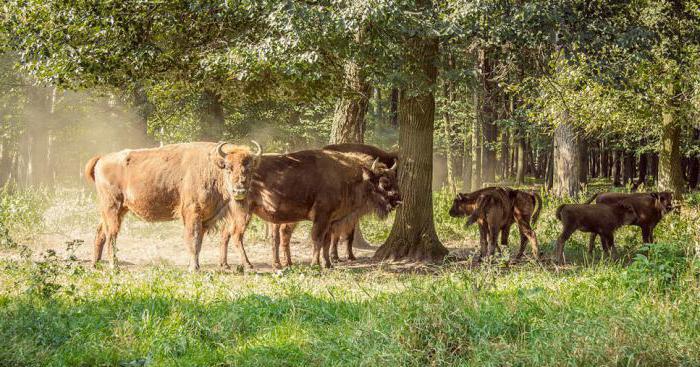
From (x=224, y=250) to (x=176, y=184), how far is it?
143 centimetres

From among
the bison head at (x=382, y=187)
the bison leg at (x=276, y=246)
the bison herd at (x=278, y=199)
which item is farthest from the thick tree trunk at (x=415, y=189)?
the bison leg at (x=276, y=246)

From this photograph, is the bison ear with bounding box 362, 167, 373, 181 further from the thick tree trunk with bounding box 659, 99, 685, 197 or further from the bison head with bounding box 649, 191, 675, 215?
the thick tree trunk with bounding box 659, 99, 685, 197

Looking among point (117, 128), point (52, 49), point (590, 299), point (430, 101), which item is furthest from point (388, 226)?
point (117, 128)

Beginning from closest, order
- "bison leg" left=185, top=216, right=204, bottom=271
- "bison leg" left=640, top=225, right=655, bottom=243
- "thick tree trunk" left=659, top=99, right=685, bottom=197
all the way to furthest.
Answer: "bison leg" left=185, top=216, right=204, bottom=271 < "bison leg" left=640, top=225, right=655, bottom=243 < "thick tree trunk" left=659, top=99, right=685, bottom=197

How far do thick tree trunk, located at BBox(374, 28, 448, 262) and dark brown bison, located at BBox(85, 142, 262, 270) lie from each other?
2844 mm

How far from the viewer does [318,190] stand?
13.6 metres

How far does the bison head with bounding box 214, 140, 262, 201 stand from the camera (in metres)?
12.3

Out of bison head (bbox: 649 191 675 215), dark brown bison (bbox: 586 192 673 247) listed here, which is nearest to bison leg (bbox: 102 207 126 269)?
dark brown bison (bbox: 586 192 673 247)

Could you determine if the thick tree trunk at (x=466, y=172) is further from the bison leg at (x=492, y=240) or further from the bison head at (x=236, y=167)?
the bison head at (x=236, y=167)

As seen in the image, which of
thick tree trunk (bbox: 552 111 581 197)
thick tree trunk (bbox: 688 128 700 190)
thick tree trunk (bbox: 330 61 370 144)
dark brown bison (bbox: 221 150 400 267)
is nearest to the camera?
dark brown bison (bbox: 221 150 400 267)

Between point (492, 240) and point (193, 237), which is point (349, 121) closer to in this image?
point (492, 240)

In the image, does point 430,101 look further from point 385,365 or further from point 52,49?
point 385,365

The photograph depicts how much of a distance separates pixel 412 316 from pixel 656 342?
2040 mm

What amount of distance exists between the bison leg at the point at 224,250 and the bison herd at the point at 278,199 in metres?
0.02
